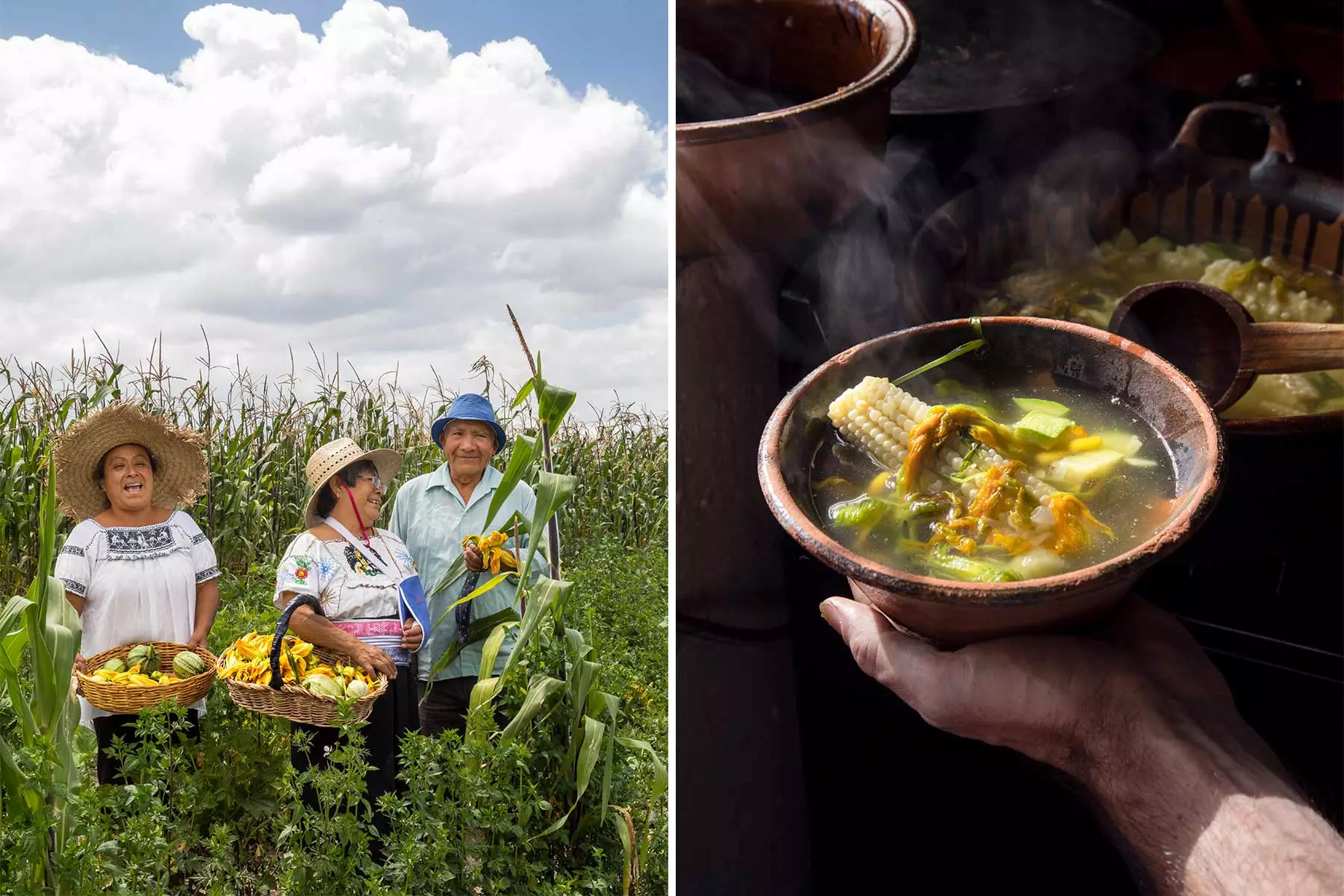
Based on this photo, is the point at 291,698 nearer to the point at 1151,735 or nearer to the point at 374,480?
the point at 374,480

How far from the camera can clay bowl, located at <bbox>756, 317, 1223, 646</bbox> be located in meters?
0.71

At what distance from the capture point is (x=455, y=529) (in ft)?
7.87

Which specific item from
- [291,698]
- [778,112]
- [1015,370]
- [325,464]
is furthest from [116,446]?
[1015,370]

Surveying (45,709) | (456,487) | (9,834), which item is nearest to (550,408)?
(456,487)

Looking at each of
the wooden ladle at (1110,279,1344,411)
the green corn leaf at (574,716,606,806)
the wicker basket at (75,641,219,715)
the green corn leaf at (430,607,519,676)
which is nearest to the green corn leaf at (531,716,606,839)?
the green corn leaf at (574,716,606,806)

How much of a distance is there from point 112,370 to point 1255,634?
3.46 m

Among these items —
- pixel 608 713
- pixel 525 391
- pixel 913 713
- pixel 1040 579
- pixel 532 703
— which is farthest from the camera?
pixel 608 713

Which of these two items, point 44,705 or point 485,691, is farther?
point 485,691

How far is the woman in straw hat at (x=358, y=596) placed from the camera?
2.16 meters

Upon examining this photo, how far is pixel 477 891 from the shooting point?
6.95 ft

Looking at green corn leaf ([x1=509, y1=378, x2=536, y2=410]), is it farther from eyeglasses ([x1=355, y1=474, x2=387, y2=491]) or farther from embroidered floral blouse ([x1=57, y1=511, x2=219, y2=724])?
embroidered floral blouse ([x1=57, y1=511, x2=219, y2=724])

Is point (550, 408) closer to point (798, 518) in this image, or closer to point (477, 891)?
point (477, 891)

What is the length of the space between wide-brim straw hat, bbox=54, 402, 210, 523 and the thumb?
5.95ft

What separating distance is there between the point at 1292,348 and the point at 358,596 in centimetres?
184
